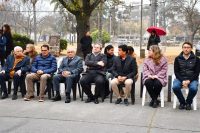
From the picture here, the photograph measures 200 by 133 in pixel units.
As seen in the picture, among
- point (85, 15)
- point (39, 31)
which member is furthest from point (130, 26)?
point (85, 15)

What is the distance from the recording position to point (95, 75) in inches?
337

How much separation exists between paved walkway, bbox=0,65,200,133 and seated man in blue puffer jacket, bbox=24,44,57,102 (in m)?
0.40

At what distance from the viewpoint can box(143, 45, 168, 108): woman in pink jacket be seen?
7.86 meters

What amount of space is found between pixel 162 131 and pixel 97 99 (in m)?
2.59

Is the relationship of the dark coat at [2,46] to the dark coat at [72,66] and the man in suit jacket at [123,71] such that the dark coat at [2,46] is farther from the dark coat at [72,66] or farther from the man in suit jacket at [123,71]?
the man in suit jacket at [123,71]

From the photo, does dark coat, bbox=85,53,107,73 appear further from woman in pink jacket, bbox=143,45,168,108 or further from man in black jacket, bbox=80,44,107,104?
woman in pink jacket, bbox=143,45,168,108

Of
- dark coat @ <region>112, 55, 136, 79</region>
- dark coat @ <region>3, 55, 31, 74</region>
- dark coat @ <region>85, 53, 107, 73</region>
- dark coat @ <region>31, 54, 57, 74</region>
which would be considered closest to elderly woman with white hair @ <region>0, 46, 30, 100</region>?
dark coat @ <region>3, 55, 31, 74</region>

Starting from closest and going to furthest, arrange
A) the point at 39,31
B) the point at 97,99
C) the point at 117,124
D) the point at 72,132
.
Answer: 1. the point at 72,132
2. the point at 117,124
3. the point at 97,99
4. the point at 39,31

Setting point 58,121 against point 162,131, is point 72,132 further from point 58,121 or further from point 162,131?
point 162,131

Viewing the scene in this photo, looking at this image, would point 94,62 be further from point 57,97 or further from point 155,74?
point 155,74

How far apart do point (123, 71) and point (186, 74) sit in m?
1.34

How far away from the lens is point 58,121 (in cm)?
663

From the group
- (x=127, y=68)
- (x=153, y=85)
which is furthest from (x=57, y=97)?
(x=153, y=85)

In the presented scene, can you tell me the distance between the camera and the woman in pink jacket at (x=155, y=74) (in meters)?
7.86
